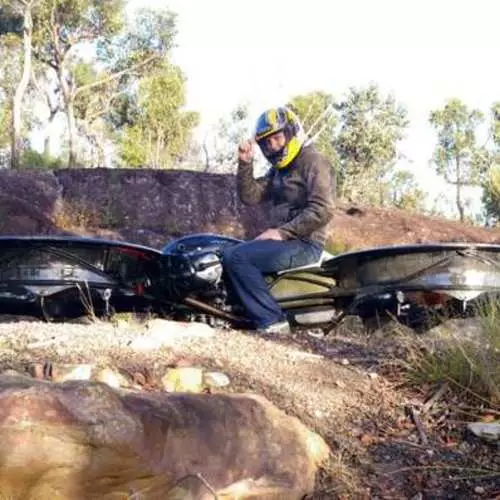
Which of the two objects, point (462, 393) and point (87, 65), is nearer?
point (462, 393)

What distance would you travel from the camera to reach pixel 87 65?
3741 cm

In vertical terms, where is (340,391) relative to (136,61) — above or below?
below

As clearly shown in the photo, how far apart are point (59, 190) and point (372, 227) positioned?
653 centimetres

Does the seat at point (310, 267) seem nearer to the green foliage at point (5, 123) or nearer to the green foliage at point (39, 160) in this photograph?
the green foliage at point (39, 160)

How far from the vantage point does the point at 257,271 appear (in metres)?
6.51

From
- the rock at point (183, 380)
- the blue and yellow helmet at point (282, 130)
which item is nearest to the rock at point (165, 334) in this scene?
the rock at point (183, 380)

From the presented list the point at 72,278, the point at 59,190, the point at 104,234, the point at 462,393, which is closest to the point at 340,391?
the point at 462,393

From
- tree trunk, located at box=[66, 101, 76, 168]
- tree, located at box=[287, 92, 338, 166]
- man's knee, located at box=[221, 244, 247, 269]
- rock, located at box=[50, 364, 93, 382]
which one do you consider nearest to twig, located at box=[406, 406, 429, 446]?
rock, located at box=[50, 364, 93, 382]

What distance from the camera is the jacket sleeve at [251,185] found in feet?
23.3

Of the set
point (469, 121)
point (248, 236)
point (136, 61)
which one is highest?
point (136, 61)

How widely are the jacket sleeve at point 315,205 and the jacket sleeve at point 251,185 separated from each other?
52 centimetres

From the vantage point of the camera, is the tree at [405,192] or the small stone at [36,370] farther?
the tree at [405,192]

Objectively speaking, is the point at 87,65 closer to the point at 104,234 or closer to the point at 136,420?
the point at 104,234

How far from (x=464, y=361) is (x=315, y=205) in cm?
215
